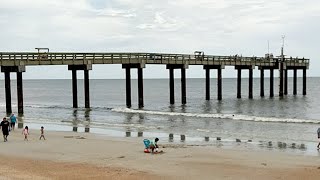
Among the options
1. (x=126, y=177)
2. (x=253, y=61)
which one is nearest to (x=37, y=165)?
(x=126, y=177)

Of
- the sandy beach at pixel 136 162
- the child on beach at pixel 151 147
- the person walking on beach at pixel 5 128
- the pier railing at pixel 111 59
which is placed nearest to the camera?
the sandy beach at pixel 136 162

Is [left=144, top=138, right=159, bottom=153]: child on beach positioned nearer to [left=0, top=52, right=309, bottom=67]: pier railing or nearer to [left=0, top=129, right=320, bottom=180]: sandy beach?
[left=0, top=129, right=320, bottom=180]: sandy beach

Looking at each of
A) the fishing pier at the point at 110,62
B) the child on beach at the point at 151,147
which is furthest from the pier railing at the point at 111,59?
the child on beach at the point at 151,147

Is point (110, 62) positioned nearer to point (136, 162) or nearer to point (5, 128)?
point (5, 128)

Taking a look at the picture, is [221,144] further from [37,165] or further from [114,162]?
[37,165]

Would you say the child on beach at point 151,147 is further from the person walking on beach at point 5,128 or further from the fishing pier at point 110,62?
the fishing pier at point 110,62

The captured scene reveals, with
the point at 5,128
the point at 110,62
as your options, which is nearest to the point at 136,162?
the point at 5,128

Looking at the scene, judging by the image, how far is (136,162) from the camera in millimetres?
15680

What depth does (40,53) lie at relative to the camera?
33844mm

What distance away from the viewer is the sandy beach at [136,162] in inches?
539

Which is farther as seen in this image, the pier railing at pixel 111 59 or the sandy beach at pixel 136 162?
the pier railing at pixel 111 59

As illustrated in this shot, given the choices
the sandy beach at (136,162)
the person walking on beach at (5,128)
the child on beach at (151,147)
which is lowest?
the sandy beach at (136,162)

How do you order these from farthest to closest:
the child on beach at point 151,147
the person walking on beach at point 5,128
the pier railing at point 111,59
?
the pier railing at point 111,59 < the person walking on beach at point 5,128 < the child on beach at point 151,147

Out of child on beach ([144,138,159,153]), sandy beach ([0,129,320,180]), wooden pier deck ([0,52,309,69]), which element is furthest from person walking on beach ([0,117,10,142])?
wooden pier deck ([0,52,309,69])
